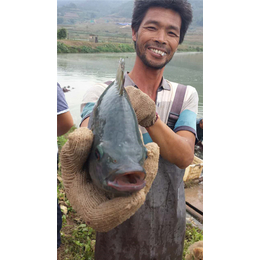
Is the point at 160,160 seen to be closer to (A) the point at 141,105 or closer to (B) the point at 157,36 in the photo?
(A) the point at 141,105

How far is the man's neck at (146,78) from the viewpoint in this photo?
1.99 m

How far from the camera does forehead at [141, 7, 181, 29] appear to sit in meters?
1.87

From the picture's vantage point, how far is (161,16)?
6.13 feet

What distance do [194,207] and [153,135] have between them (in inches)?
140

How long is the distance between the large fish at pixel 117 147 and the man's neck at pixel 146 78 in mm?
687

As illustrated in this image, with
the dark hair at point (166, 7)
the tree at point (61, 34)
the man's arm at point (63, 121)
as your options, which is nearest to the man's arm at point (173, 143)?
the dark hair at point (166, 7)

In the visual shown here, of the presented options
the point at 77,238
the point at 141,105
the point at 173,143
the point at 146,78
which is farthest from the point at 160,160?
the point at 77,238

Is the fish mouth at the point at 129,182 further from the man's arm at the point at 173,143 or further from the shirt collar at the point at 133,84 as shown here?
the shirt collar at the point at 133,84

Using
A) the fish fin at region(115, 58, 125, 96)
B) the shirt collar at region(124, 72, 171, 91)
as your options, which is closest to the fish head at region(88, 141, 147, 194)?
the fish fin at region(115, 58, 125, 96)

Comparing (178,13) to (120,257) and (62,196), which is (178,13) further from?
(62,196)

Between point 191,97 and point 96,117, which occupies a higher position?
point 191,97

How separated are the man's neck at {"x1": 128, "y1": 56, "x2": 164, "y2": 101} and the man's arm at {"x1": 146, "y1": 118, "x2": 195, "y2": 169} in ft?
1.66

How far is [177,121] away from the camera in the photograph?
1940 mm

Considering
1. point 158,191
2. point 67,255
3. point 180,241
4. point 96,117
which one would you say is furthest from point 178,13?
point 67,255
